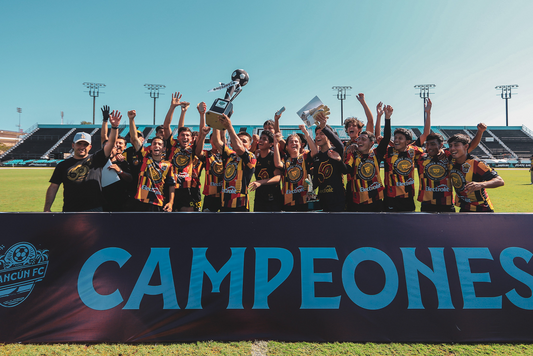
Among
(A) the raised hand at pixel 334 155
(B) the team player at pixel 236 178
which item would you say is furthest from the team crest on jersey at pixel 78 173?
(A) the raised hand at pixel 334 155

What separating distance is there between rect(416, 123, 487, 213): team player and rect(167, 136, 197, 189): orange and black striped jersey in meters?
3.23

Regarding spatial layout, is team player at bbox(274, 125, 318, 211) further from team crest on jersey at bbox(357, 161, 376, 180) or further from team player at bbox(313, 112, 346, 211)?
team crest on jersey at bbox(357, 161, 376, 180)

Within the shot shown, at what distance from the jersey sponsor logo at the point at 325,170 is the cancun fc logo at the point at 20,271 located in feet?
10.1

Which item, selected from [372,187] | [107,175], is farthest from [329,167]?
[107,175]

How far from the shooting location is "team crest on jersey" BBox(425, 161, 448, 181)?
3.70 m

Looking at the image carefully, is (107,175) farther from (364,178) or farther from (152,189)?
(364,178)

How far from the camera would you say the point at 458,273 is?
2.54 meters

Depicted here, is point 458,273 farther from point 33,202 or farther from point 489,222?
point 33,202

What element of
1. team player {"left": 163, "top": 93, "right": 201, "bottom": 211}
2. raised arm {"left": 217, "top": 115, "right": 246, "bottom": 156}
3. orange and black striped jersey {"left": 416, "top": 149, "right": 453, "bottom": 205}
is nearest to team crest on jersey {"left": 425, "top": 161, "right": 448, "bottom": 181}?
orange and black striped jersey {"left": 416, "top": 149, "right": 453, "bottom": 205}

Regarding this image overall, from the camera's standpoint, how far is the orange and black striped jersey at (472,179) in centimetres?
341

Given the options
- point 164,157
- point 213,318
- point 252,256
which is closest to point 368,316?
point 252,256

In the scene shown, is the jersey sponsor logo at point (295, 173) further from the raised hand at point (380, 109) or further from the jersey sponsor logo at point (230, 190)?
the raised hand at point (380, 109)

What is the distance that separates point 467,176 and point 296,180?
211 cm

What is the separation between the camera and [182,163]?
418 cm
